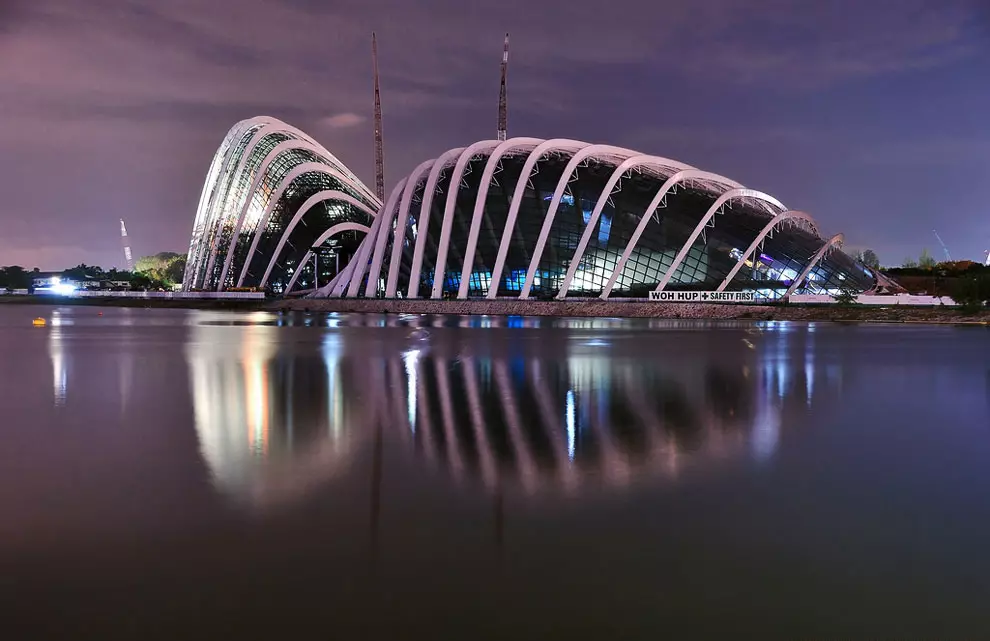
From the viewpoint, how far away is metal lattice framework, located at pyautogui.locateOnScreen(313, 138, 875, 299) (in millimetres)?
66562

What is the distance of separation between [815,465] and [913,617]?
4.48 metres

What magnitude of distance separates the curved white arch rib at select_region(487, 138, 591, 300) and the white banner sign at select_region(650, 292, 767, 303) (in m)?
13.7

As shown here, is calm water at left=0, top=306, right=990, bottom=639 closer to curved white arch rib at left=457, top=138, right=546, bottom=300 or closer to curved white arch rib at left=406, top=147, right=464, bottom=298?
curved white arch rib at left=457, top=138, right=546, bottom=300

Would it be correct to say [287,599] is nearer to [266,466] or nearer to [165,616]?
[165,616]

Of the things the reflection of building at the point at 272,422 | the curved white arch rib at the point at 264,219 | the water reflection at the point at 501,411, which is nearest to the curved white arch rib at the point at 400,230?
the curved white arch rib at the point at 264,219

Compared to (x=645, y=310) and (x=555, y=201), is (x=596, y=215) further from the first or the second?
(x=645, y=310)

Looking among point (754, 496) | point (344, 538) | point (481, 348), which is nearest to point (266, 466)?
point (344, 538)

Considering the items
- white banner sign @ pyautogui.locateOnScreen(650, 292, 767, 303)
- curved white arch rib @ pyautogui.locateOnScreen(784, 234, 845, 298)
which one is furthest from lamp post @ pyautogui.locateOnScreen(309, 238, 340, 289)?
curved white arch rib @ pyautogui.locateOnScreen(784, 234, 845, 298)

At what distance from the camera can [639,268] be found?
6881 cm

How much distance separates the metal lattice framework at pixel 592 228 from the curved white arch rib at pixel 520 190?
0.39ft

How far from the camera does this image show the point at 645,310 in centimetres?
6112

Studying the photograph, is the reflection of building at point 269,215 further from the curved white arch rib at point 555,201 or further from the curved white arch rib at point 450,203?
the curved white arch rib at point 555,201

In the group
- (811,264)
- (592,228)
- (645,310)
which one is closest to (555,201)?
(592,228)

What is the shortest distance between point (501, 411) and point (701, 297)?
5257 centimetres
